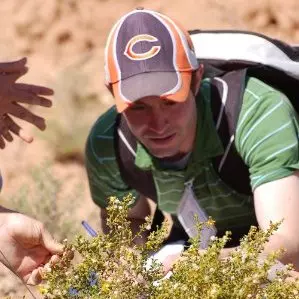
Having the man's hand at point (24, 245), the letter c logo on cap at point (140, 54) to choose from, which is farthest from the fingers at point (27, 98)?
the man's hand at point (24, 245)

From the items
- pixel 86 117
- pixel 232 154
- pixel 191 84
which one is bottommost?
pixel 86 117

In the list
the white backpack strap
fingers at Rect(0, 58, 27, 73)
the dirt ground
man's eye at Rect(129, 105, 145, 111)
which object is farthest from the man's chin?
the dirt ground

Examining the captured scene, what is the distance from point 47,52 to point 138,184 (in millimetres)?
4615

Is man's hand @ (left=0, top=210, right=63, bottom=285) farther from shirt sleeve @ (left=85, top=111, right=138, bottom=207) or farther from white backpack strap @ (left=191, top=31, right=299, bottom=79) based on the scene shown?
white backpack strap @ (left=191, top=31, right=299, bottom=79)

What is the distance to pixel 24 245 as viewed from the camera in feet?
11.3

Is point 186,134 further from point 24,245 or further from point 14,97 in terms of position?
point 24,245

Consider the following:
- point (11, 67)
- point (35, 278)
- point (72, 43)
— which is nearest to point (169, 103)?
point (11, 67)

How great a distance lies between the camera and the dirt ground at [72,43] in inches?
304

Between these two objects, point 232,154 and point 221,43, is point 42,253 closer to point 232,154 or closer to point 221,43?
point 232,154

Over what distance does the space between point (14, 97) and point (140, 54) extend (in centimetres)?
50

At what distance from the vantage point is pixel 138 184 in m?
4.15

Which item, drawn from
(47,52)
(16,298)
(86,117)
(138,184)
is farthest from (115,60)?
(47,52)

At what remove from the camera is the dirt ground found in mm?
7723

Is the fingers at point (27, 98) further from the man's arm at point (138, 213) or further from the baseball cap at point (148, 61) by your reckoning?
the man's arm at point (138, 213)
